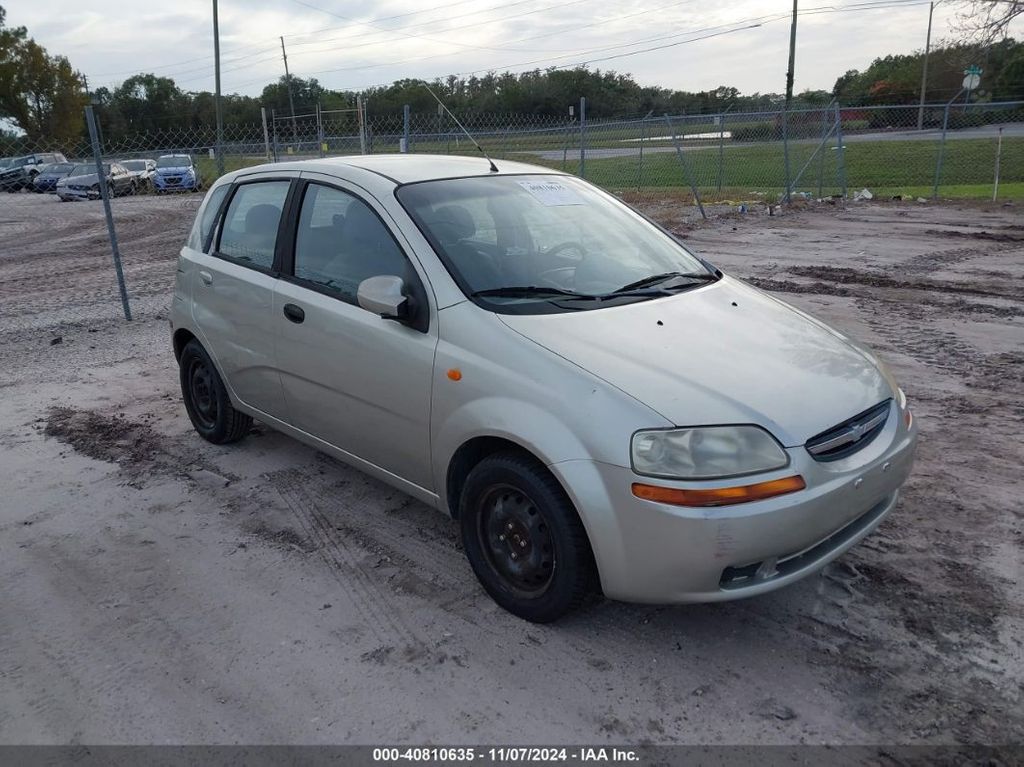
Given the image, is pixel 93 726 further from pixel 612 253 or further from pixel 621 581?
pixel 612 253

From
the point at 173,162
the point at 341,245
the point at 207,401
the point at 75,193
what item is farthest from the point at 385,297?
the point at 75,193

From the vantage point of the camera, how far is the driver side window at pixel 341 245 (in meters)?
3.80

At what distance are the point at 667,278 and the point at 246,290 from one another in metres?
2.23

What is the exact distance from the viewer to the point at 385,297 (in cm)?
349

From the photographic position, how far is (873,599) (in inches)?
133

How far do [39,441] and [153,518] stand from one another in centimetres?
172

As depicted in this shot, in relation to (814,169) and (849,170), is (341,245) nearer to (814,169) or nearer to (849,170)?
(814,169)

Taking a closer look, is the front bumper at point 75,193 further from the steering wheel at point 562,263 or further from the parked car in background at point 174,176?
the steering wheel at point 562,263

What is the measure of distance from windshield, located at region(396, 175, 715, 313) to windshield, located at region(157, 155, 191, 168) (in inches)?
1039

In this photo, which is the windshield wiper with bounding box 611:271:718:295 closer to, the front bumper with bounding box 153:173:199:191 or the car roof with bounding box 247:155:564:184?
the car roof with bounding box 247:155:564:184

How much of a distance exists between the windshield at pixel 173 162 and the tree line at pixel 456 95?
3.68m

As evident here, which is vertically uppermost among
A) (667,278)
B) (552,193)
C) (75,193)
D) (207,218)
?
(552,193)

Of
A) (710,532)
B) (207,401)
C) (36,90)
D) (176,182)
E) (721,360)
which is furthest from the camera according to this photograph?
(36,90)

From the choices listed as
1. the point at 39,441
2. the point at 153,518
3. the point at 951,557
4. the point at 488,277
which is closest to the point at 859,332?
the point at 951,557
